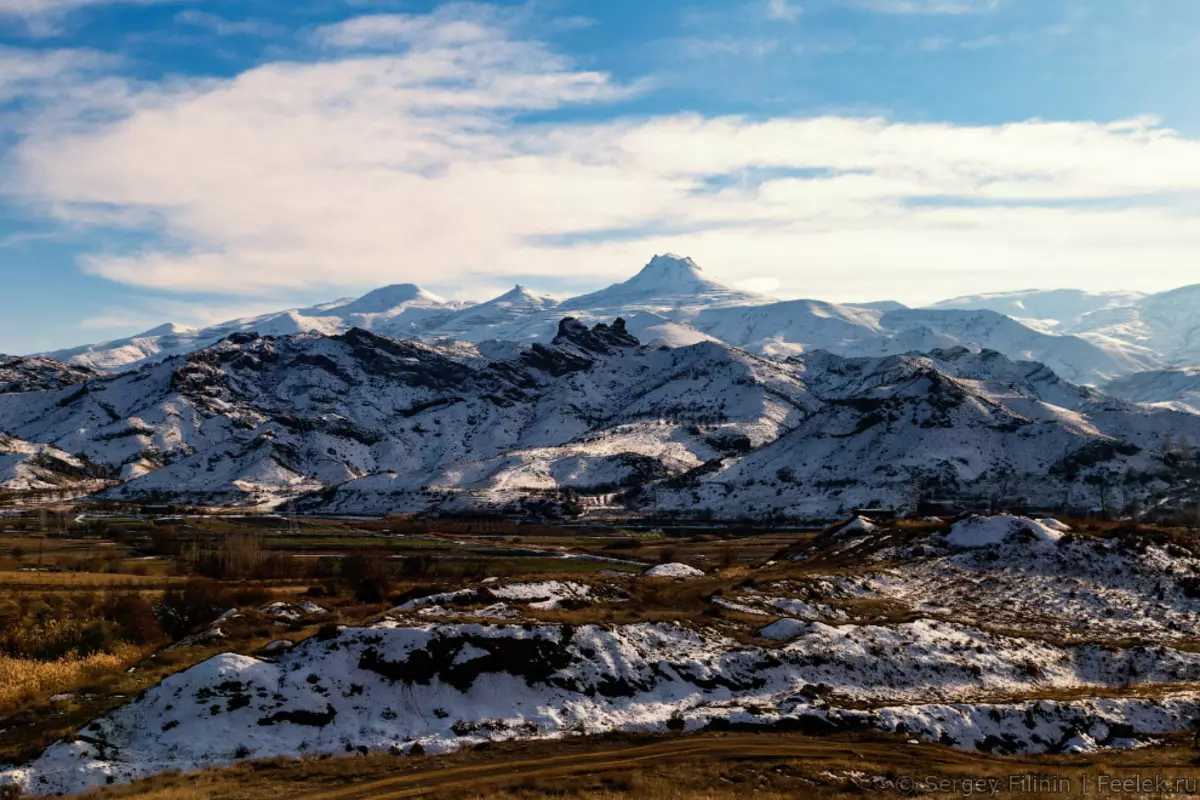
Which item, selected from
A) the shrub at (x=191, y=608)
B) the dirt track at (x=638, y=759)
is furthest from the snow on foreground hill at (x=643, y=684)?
the shrub at (x=191, y=608)

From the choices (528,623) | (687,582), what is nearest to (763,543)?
(687,582)

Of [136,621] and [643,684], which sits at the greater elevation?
[136,621]

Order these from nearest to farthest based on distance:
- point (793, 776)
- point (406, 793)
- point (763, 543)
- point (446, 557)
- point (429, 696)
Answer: point (406, 793) < point (793, 776) < point (429, 696) < point (446, 557) < point (763, 543)

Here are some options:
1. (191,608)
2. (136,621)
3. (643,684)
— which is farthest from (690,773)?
(191,608)

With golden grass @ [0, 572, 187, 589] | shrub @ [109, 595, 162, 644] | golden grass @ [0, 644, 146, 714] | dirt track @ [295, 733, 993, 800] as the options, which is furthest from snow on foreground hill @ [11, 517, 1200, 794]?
golden grass @ [0, 572, 187, 589]

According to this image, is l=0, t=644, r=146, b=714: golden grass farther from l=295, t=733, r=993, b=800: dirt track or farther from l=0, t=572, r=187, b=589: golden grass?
l=0, t=572, r=187, b=589: golden grass

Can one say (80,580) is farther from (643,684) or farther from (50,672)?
(643,684)

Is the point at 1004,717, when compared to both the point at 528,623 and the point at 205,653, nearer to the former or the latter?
the point at 528,623
